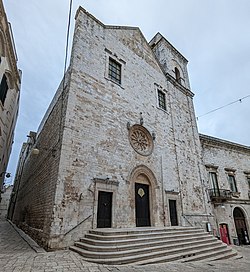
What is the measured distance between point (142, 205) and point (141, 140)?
3369 mm

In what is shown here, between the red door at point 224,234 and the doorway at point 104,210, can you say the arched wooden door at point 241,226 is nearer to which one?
the red door at point 224,234

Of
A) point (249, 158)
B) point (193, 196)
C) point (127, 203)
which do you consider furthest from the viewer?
point (249, 158)

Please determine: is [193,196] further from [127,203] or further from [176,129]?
[127,203]

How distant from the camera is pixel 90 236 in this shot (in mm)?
5887

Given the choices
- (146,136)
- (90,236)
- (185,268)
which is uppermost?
(146,136)

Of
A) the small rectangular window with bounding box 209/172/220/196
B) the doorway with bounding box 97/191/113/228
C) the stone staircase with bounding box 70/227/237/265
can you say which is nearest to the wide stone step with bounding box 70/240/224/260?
the stone staircase with bounding box 70/227/237/265

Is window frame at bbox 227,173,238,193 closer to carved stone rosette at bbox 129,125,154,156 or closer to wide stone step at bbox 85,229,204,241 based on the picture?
carved stone rosette at bbox 129,125,154,156

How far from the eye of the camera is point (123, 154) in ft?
27.9

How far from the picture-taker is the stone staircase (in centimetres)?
482

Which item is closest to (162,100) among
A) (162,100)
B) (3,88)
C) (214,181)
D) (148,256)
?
(162,100)

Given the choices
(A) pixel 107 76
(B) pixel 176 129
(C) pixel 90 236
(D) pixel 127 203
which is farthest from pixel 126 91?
(C) pixel 90 236

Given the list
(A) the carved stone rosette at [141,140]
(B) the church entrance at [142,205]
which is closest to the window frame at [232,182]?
(A) the carved stone rosette at [141,140]

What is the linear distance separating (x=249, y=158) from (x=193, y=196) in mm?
9880

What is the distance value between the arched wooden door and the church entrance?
30.1 feet
